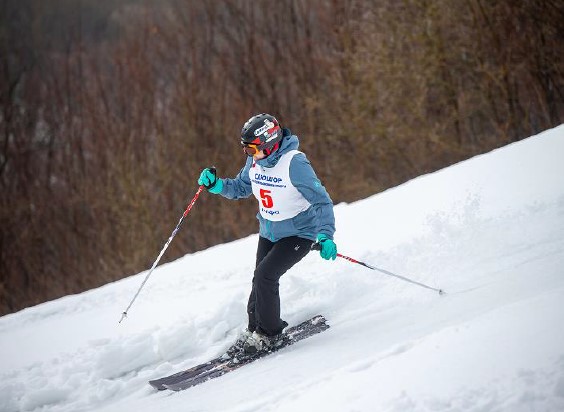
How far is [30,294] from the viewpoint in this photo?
17156 mm

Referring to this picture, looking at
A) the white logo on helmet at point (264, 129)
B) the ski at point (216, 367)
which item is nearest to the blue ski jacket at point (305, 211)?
the white logo on helmet at point (264, 129)

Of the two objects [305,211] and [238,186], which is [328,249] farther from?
[238,186]

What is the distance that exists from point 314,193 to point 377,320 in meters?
1.09

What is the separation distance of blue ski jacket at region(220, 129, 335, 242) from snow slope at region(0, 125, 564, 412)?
2.73 feet

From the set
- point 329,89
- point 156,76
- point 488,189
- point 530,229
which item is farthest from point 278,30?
point 530,229

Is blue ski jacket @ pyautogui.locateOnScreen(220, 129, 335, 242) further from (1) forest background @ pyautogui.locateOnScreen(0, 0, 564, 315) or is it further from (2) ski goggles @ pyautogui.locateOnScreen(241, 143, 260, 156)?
(1) forest background @ pyautogui.locateOnScreen(0, 0, 564, 315)

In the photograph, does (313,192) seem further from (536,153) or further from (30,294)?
(30,294)

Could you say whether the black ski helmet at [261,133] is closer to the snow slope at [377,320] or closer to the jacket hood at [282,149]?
the jacket hood at [282,149]

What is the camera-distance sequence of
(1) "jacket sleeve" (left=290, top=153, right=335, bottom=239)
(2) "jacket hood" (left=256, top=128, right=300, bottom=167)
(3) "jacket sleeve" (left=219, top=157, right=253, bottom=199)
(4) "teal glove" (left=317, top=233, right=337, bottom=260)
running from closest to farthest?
(4) "teal glove" (left=317, top=233, right=337, bottom=260) → (1) "jacket sleeve" (left=290, top=153, right=335, bottom=239) → (2) "jacket hood" (left=256, top=128, right=300, bottom=167) → (3) "jacket sleeve" (left=219, top=157, right=253, bottom=199)

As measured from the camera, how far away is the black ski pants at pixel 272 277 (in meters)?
4.09

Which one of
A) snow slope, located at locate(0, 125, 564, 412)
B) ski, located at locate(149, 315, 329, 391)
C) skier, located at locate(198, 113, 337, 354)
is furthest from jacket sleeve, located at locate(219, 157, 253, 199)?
ski, located at locate(149, 315, 329, 391)

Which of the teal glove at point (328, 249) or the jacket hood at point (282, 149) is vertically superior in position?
the jacket hood at point (282, 149)

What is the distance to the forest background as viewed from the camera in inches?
557

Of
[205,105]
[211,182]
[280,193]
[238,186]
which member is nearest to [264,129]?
[280,193]
